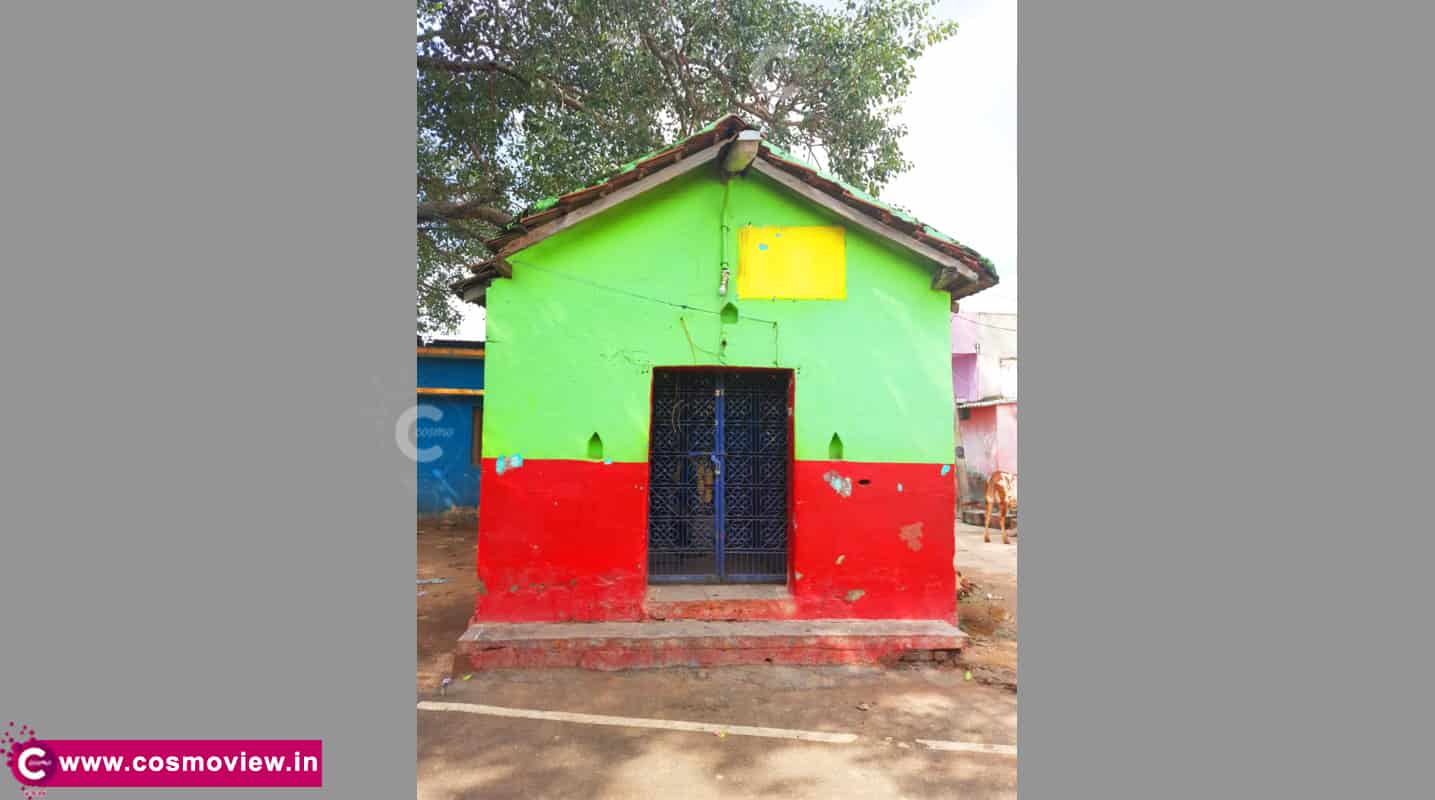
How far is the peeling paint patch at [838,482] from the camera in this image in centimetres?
Answer: 603

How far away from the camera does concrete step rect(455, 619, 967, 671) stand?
5402 mm

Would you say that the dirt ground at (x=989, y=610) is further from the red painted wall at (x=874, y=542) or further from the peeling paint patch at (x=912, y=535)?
the peeling paint patch at (x=912, y=535)

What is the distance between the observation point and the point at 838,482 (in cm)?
604

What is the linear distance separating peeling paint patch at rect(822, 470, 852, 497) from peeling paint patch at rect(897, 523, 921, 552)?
0.56 metres

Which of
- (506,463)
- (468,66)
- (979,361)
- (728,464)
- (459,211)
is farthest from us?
(979,361)

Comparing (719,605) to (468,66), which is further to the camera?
(468,66)

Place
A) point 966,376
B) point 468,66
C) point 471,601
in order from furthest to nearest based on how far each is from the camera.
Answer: point 966,376 < point 468,66 < point 471,601

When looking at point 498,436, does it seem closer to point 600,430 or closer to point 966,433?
point 600,430

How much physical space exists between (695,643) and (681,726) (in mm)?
1025

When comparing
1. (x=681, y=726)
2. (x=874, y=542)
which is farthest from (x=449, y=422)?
(x=681, y=726)

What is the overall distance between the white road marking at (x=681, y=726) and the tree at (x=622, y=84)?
19.4ft

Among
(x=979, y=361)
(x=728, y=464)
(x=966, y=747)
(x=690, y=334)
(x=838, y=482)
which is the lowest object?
(x=966, y=747)

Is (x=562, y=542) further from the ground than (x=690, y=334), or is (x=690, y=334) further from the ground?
(x=690, y=334)

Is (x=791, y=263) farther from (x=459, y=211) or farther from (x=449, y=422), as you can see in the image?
(x=449, y=422)
